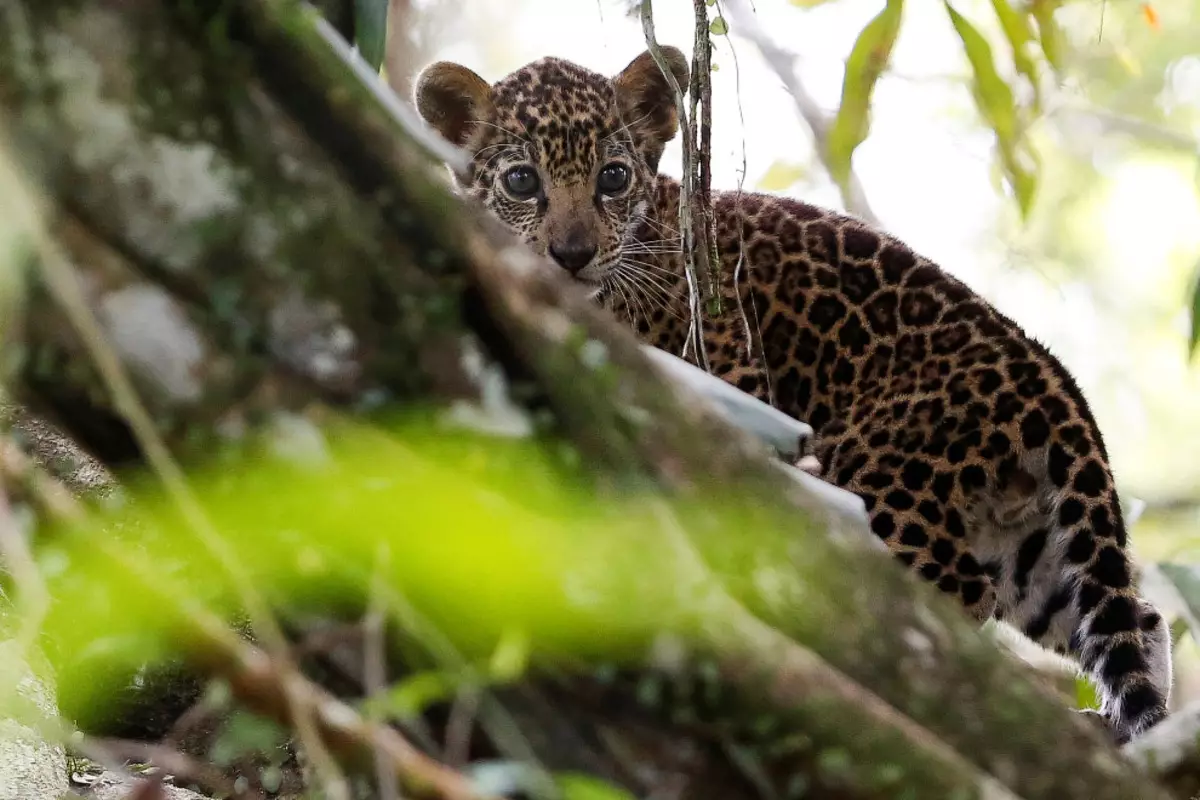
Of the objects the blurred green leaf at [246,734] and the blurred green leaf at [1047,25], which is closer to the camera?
the blurred green leaf at [246,734]

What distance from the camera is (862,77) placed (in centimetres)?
285

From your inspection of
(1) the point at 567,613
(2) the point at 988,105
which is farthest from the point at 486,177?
(1) the point at 567,613

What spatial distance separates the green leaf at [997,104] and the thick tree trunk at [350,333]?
76.0 inches

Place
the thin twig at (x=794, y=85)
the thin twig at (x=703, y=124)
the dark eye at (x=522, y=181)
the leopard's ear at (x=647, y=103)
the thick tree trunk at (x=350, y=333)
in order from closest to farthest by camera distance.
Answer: the thick tree trunk at (x=350, y=333)
the thin twig at (x=703, y=124)
the dark eye at (x=522, y=181)
the leopard's ear at (x=647, y=103)
the thin twig at (x=794, y=85)

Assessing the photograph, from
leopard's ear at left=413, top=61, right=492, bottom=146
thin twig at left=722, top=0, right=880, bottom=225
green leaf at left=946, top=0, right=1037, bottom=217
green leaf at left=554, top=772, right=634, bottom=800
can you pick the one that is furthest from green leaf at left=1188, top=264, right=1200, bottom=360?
thin twig at left=722, top=0, right=880, bottom=225

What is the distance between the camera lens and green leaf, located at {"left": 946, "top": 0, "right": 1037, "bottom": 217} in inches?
110

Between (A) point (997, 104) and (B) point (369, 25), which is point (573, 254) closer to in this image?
(A) point (997, 104)

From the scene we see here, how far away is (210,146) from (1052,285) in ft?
15.6

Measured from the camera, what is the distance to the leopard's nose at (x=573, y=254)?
10.4 ft

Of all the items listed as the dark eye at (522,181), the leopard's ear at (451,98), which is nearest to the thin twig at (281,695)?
the dark eye at (522,181)

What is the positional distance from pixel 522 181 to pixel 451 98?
33cm

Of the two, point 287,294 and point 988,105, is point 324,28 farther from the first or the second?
point 988,105

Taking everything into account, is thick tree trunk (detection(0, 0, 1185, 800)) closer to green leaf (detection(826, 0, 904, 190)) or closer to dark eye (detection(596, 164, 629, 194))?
green leaf (detection(826, 0, 904, 190))

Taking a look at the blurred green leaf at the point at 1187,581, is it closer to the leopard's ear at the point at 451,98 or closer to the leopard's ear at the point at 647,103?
the leopard's ear at the point at 647,103
